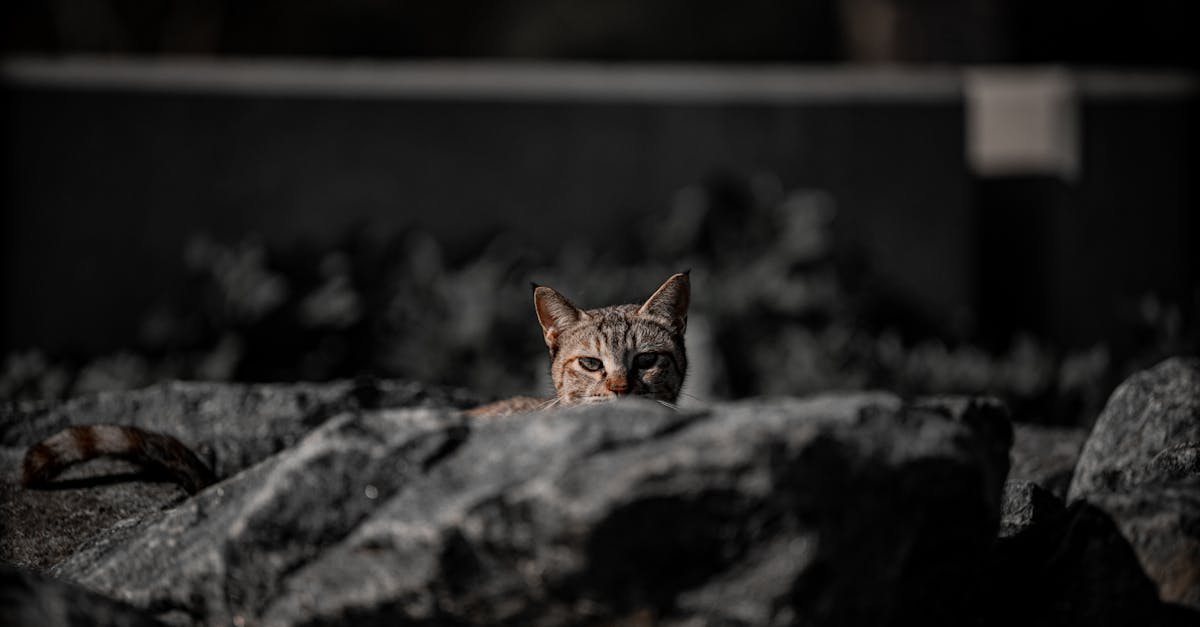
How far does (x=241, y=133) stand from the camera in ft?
26.1

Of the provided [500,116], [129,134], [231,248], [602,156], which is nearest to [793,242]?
[602,156]

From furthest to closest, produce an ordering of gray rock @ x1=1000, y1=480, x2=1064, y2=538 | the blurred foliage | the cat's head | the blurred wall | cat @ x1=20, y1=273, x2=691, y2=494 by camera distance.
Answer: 1. the blurred wall
2. the blurred foliage
3. the cat's head
4. cat @ x1=20, y1=273, x2=691, y2=494
5. gray rock @ x1=1000, y1=480, x2=1064, y2=538

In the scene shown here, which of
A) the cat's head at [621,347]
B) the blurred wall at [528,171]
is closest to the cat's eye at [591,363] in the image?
the cat's head at [621,347]

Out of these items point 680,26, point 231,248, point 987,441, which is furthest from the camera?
point 680,26

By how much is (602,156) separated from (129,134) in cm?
315

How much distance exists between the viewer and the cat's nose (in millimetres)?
3307

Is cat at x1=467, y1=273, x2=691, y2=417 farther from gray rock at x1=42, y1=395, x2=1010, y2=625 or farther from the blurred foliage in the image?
the blurred foliage

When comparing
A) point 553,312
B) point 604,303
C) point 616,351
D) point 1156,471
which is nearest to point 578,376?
point 616,351

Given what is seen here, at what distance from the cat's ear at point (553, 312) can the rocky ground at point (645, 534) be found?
1.22 metres

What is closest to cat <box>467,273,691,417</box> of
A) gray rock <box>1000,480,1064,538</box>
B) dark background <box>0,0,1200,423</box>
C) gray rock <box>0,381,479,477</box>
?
gray rock <box>0,381,479,477</box>

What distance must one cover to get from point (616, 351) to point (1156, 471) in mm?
1493

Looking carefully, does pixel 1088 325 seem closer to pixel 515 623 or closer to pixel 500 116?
pixel 500 116

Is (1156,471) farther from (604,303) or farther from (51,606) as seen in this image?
(604,303)

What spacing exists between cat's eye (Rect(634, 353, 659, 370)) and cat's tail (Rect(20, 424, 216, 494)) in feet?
4.29
